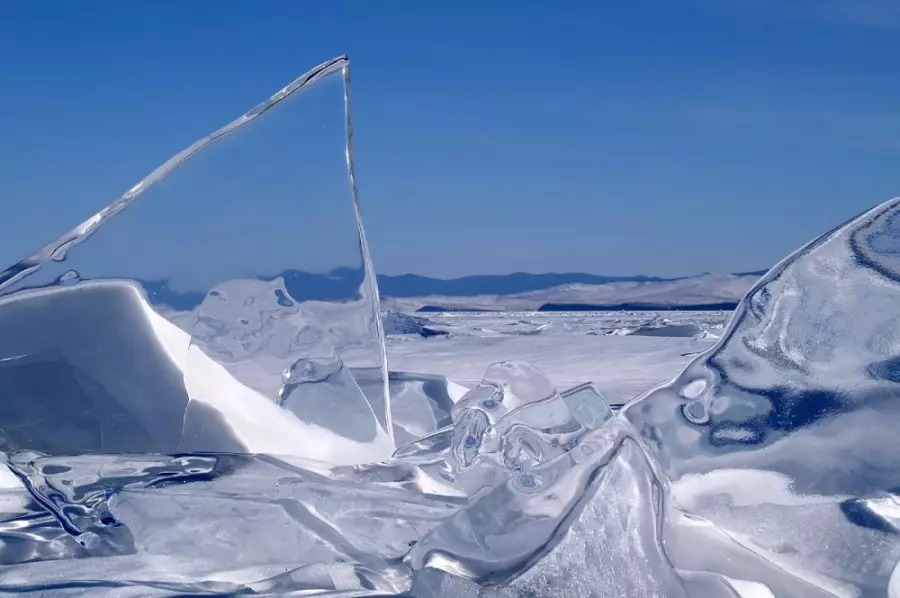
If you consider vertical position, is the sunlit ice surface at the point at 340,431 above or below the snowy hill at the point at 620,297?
above

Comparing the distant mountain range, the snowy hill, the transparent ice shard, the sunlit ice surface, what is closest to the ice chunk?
the sunlit ice surface

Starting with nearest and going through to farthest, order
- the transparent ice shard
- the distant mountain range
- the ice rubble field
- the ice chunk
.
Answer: the ice chunk
the transparent ice shard
the ice rubble field
the distant mountain range

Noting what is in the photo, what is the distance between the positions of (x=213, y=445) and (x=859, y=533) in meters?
1.08

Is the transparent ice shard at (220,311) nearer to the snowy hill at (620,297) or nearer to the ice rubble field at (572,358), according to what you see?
the ice rubble field at (572,358)

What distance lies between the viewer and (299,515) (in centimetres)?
116

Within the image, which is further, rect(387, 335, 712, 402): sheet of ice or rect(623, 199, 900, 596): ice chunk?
rect(387, 335, 712, 402): sheet of ice

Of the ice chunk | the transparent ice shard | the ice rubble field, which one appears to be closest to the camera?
the ice chunk

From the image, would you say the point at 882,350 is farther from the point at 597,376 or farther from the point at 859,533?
the point at 597,376

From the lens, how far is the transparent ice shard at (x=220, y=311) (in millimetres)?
1506

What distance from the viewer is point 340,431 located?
166cm

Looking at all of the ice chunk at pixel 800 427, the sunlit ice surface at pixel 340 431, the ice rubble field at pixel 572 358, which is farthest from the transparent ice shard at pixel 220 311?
the ice rubble field at pixel 572 358

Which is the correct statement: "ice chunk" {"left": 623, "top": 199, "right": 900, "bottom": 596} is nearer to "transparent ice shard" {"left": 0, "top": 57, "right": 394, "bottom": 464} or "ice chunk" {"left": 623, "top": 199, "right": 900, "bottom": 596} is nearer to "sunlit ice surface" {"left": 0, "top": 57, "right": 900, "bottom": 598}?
"sunlit ice surface" {"left": 0, "top": 57, "right": 900, "bottom": 598}

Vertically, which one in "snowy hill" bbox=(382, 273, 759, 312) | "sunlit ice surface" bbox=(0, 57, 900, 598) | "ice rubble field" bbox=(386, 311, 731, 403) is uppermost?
"sunlit ice surface" bbox=(0, 57, 900, 598)

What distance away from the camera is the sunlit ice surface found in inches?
37.1
